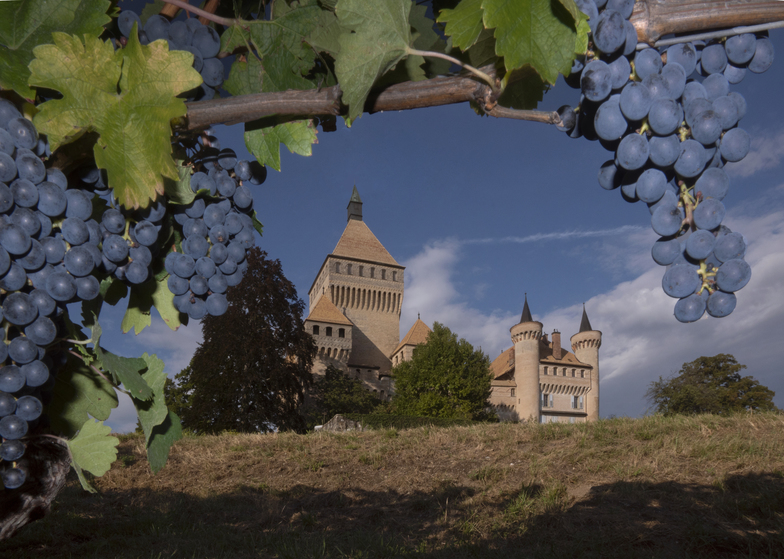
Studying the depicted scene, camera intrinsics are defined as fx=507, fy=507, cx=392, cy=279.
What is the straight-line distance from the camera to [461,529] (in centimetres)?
672

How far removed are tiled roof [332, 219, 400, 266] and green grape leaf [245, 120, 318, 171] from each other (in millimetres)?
40018

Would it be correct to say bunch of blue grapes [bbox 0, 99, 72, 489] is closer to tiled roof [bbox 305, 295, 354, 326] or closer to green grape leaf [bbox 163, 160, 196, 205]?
green grape leaf [bbox 163, 160, 196, 205]

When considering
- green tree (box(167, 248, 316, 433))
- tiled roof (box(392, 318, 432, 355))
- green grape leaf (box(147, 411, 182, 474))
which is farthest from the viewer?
tiled roof (box(392, 318, 432, 355))

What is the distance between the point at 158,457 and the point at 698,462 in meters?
8.97

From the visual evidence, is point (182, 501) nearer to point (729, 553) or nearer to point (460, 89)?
point (729, 553)

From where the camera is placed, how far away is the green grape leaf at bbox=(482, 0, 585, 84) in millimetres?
836

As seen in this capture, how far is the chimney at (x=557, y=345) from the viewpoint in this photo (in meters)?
A: 43.8

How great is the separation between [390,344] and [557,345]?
49.7ft

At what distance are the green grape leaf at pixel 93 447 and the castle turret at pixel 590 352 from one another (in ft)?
153

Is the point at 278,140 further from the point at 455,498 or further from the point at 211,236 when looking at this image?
the point at 455,498

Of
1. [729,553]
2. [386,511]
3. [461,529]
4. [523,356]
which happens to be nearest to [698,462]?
[729,553]

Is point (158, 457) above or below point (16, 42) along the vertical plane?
below

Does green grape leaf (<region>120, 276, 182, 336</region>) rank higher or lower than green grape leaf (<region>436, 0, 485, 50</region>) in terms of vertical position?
lower

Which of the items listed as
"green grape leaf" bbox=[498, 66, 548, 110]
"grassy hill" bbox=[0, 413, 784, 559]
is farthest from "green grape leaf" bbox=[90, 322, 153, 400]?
"grassy hill" bbox=[0, 413, 784, 559]
